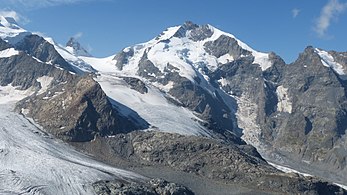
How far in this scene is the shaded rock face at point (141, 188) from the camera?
134 meters

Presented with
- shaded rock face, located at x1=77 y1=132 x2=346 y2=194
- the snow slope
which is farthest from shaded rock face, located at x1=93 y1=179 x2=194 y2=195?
shaded rock face, located at x1=77 y1=132 x2=346 y2=194

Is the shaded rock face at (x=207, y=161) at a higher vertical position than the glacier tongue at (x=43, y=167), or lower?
higher

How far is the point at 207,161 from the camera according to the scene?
18025cm

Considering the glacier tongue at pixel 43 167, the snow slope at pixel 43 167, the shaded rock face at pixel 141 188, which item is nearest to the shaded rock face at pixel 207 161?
the snow slope at pixel 43 167

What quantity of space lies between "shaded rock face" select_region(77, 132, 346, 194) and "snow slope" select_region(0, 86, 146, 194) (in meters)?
16.2

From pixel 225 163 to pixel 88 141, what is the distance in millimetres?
46598

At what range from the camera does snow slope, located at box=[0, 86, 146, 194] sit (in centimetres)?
12850

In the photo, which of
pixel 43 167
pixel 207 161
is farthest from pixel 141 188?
pixel 207 161

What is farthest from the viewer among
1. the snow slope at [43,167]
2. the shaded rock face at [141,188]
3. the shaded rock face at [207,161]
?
the shaded rock face at [207,161]

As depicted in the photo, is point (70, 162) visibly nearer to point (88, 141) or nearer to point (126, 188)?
point (126, 188)

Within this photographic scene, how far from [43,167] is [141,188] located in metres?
24.6

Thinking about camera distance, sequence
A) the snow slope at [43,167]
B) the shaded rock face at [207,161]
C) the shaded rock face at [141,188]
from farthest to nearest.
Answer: the shaded rock face at [207,161], the shaded rock face at [141,188], the snow slope at [43,167]

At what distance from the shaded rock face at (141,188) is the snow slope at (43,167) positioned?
2993 mm

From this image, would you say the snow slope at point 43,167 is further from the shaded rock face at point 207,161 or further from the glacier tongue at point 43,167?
the shaded rock face at point 207,161
